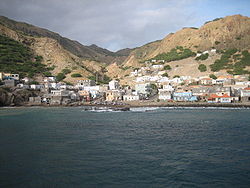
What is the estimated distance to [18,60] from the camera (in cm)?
8669

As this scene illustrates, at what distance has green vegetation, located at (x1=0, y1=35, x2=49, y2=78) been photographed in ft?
254

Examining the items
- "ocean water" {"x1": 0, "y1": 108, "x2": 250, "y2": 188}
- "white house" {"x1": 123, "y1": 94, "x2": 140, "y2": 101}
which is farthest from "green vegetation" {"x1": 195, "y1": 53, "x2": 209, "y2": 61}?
"ocean water" {"x1": 0, "y1": 108, "x2": 250, "y2": 188}

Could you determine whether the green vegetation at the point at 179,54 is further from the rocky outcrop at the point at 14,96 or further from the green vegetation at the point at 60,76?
the rocky outcrop at the point at 14,96

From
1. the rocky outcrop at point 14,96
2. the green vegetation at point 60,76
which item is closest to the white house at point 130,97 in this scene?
the rocky outcrop at point 14,96

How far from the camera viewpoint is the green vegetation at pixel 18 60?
77.4 metres

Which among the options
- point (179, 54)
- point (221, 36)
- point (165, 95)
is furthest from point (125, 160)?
point (221, 36)

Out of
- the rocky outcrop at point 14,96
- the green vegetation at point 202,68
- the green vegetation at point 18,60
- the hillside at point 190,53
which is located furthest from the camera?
the hillside at point 190,53

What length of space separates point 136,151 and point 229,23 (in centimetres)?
11957

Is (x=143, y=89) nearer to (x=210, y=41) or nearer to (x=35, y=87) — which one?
(x=35, y=87)

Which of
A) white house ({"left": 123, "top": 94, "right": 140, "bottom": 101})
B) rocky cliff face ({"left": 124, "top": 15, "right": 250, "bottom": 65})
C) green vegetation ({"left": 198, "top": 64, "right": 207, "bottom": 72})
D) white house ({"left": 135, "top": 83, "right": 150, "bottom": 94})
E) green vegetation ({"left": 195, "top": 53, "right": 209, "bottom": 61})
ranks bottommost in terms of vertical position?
white house ({"left": 123, "top": 94, "right": 140, "bottom": 101})

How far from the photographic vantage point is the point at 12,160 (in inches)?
479

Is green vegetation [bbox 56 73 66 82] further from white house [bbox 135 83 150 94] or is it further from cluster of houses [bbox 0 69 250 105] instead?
white house [bbox 135 83 150 94]

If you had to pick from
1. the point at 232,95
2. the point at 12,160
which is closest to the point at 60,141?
the point at 12,160

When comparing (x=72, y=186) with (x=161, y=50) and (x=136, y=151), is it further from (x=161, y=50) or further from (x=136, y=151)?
(x=161, y=50)
